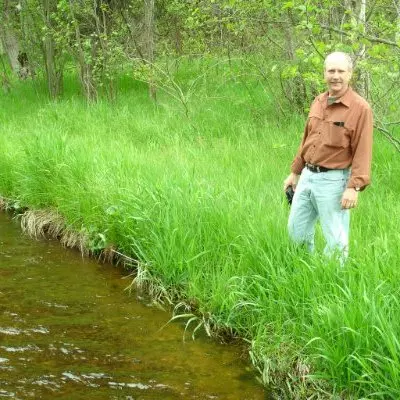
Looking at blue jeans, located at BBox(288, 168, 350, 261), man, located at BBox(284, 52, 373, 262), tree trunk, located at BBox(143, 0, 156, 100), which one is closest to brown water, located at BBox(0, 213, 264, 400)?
blue jeans, located at BBox(288, 168, 350, 261)

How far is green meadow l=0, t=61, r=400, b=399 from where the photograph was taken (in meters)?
4.14

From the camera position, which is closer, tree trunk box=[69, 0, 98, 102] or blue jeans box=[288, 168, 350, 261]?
blue jeans box=[288, 168, 350, 261]

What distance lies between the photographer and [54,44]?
15.2 metres

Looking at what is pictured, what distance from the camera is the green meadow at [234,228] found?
4.14 metres

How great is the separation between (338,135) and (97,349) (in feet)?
8.36

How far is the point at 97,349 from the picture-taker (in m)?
5.04

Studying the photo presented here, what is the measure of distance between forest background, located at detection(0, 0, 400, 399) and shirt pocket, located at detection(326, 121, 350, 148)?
0.86 m

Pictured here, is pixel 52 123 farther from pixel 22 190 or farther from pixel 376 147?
pixel 376 147

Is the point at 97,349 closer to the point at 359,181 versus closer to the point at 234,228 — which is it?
the point at 234,228

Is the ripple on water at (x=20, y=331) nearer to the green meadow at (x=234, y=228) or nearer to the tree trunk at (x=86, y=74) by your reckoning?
the green meadow at (x=234, y=228)

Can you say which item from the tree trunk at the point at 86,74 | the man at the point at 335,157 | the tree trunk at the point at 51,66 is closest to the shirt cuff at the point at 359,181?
the man at the point at 335,157

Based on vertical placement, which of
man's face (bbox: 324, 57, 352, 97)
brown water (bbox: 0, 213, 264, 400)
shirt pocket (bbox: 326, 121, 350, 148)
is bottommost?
brown water (bbox: 0, 213, 264, 400)

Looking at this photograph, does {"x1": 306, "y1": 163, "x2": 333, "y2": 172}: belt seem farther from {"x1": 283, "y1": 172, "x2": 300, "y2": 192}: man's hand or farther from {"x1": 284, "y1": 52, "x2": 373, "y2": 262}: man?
{"x1": 283, "y1": 172, "x2": 300, "y2": 192}: man's hand

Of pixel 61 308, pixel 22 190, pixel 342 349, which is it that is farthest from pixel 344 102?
pixel 22 190
